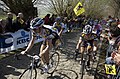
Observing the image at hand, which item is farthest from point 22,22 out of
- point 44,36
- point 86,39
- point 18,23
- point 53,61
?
point 44,36

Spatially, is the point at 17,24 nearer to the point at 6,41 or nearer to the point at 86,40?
the point at 6,41

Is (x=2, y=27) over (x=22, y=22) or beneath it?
beneath

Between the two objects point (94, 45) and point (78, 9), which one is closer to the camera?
point (94, 45)

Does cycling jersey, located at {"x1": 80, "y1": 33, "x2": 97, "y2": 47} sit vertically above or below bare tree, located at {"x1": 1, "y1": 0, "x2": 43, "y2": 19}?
below

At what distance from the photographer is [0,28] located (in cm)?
817

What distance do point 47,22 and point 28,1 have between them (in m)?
2.91

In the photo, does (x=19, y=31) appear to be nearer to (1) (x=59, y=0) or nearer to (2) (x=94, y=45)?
(2) (x=94, y=45)

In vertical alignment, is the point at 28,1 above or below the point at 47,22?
above

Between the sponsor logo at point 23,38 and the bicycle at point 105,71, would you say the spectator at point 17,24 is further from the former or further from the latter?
the bicycle at point 105,71

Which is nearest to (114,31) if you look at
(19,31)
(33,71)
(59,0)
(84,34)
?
(84,34)

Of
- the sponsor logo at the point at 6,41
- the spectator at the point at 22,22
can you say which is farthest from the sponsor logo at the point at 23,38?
the sponsor logo at the point at 6,41

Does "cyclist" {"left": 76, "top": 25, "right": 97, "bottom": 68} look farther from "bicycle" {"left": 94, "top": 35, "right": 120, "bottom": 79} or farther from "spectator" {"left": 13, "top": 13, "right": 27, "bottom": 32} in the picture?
"spectator" {"left": 13, "top": 13, "right": 27, "bottom": 32}

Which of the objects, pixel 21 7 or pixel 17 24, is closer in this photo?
pixel 17 24

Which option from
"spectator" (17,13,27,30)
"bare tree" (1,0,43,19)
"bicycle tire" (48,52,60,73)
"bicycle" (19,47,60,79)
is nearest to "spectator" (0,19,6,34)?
"spectator" (17,13,27,30)
